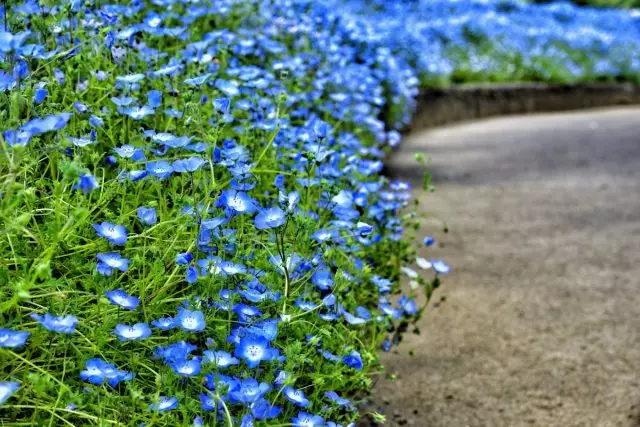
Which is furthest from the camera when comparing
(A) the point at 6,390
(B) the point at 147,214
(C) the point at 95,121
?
(C) the point at 95,121

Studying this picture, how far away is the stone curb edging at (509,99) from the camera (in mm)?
8008

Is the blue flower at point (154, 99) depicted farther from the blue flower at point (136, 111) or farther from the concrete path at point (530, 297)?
the concrete path at point (530, 297)

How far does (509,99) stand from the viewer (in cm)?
883

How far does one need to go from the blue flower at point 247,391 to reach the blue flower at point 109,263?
336mm

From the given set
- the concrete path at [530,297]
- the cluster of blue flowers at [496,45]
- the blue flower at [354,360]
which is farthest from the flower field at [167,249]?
the cluster of blue flowers at [496,45]

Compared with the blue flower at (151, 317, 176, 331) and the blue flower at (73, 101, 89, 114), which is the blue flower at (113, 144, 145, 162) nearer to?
the blue flower at (73, 101, 89, 114)

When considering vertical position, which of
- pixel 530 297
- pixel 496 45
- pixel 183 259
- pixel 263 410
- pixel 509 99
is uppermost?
pixel 183 259

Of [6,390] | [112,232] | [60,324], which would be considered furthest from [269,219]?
[6,390]

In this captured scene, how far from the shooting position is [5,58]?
194 centimetres

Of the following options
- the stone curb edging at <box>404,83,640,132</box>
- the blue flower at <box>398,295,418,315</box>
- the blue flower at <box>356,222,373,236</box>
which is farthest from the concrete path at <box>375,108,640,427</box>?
the stone curb edging at <box>404,83,640,132</box>

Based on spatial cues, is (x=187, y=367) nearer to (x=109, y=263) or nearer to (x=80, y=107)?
(x=109, y=263)

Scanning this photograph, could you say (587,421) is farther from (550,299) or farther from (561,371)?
(550,299)

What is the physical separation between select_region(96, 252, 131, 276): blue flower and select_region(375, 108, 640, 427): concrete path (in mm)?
1219

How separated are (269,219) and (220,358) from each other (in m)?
0.35
